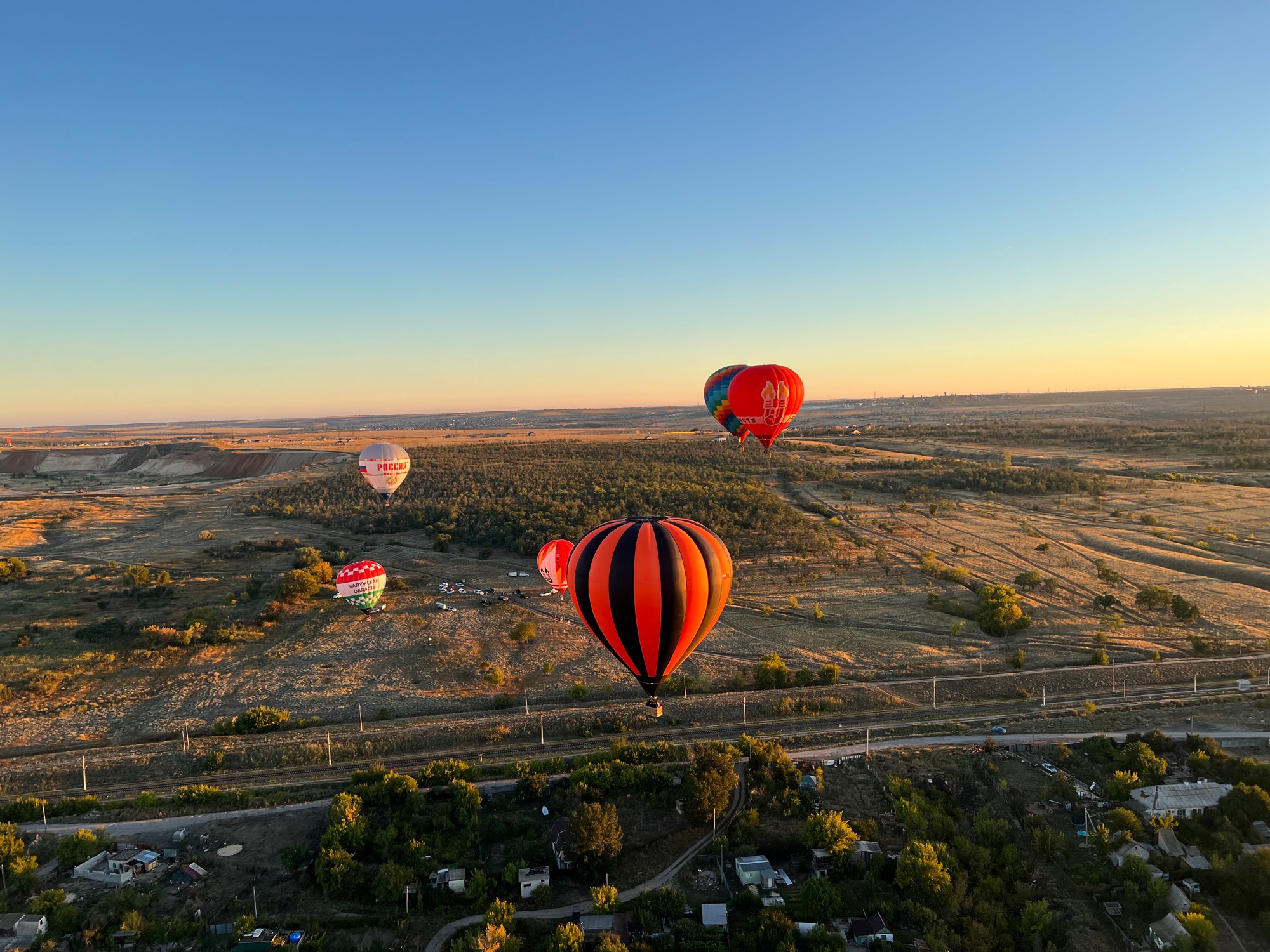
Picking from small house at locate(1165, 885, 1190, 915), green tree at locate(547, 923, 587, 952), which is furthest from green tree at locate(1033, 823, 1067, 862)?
green tree at locate(547, 923, 587, 952)

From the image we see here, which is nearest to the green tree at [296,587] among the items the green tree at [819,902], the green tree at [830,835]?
Result: the green tree at [830,835]

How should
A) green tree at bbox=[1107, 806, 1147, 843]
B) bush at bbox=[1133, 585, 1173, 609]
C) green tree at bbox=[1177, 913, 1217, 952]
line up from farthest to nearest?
bush at bbox=[1133, 585, 1173, 609] → green tree at bbox=[1107, 806, 1147, 843] → green tree at bbox=[1177, 913, 1217, 952]

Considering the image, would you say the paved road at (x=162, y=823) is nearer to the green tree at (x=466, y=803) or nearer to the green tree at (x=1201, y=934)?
the green tree at (x=466, y=803)

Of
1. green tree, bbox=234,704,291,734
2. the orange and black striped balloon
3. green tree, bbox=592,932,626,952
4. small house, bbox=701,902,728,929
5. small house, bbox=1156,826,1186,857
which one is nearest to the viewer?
green tree, bbox=592,932,626,952

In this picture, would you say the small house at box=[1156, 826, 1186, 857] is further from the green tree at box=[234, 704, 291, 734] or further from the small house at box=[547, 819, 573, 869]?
the green tree at box=[234, 704, 291, 734]

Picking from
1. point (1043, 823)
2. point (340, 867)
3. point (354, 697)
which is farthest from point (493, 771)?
point (1043, 823)

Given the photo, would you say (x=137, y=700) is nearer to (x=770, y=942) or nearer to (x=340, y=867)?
(x=340, y=867)

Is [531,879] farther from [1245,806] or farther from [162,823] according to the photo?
[1245,806]

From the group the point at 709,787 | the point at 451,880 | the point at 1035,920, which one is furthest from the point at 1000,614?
the point at 451,880
